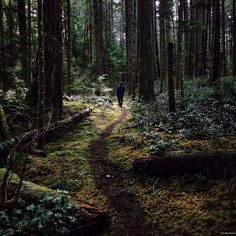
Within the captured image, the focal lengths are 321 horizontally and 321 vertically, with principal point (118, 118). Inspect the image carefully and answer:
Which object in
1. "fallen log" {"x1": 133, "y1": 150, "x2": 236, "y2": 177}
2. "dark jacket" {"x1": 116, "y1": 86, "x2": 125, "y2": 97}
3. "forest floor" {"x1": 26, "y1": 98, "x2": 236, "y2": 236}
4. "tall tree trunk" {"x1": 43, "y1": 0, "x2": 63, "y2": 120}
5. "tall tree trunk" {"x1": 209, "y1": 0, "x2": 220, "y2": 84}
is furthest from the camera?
"dark jacket" {"x1": 116, "y1": 86, "x2": 125, "y2": 97}

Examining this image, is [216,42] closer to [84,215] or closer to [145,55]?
[145,55]

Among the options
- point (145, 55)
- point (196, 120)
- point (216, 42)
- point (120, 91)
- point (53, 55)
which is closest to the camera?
point (196, 120)

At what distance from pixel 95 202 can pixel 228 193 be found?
2.56 m

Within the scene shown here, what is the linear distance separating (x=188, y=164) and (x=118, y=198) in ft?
5.37

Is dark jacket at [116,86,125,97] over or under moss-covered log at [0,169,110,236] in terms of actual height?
over

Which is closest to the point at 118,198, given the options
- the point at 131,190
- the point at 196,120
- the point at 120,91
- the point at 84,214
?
the point at 131,190

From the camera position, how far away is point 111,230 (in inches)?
215

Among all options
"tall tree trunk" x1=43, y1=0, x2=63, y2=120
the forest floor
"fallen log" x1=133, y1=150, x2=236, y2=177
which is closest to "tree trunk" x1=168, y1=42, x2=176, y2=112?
the forest floor

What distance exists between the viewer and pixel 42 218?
438cm

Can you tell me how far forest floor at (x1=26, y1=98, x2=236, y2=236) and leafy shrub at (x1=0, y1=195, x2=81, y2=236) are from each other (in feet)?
3.24

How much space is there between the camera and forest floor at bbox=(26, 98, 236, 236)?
213 inches

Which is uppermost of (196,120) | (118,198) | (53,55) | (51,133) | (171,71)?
(53,55)

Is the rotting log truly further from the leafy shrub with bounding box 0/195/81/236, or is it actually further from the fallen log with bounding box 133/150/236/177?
the fallen log with bounding box 133/150/236/177

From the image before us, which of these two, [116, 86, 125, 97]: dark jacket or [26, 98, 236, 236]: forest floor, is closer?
[26, 98, 236, 236]: forest floor
